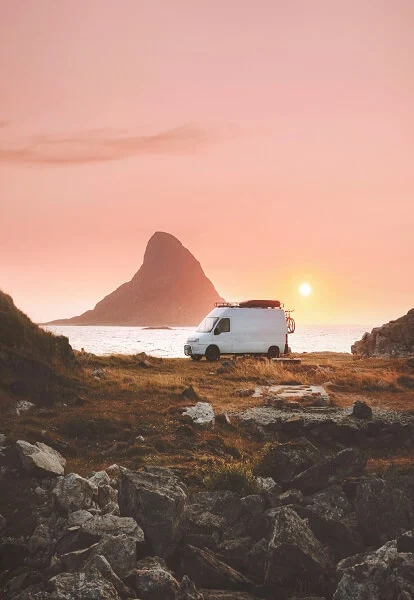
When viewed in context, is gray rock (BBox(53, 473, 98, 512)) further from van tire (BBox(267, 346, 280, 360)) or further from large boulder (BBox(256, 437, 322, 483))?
van tire (BBox(267, 346, 280, 360))

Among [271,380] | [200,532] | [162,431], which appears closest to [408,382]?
[271,380]

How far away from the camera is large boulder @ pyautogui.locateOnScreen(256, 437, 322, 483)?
12.7 meters

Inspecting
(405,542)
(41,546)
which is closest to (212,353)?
(41,546)

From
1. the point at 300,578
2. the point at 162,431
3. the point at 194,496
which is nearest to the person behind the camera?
the point at 300,578

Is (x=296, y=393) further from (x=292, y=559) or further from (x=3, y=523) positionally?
(x=3, y=523)

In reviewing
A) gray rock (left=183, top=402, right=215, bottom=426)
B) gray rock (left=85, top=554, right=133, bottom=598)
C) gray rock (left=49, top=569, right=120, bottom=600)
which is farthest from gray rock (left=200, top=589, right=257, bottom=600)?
gray rock (left=183, top=402, right=215, bottom=426)

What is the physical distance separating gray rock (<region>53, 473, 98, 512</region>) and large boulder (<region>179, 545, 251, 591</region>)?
7.26ft

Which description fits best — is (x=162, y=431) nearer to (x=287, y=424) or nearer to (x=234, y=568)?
(x=287, y=424)

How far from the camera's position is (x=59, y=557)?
8.88 metres

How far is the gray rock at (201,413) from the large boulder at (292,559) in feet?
25.7

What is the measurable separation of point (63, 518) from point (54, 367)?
1224cm

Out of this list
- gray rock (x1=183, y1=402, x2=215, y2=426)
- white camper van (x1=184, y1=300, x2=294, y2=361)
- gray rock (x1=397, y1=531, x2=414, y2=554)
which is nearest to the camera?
gray rock (x1=397, y1=531, x2=414, y2=554)

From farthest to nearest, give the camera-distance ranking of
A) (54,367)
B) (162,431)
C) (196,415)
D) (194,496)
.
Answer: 1. (54,367)
2. (196,415)
3. (162,431)
4. (194,496)

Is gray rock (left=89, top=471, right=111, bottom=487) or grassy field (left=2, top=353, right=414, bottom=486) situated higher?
grassy field (left=2, top=353, right=414, bottom=486)
